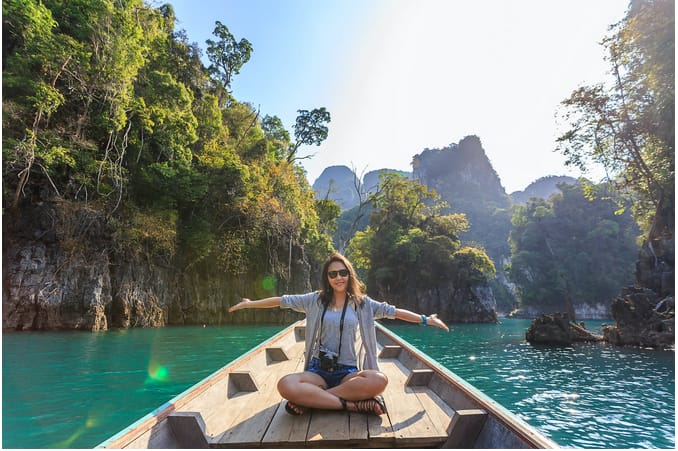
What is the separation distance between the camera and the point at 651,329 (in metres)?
12.1

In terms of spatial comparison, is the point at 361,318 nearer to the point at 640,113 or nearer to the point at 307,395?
the point at 307,395

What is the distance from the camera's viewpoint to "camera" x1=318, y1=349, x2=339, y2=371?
267 cm

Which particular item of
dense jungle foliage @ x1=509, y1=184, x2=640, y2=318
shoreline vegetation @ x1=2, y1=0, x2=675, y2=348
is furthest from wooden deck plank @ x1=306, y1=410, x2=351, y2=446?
dense jungle foliage @ x1=509, y1=184, x2=640, y2=318

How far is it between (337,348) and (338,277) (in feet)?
1.73

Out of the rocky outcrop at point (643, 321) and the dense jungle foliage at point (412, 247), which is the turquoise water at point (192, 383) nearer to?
the rocky outcrop at point (643, 321)

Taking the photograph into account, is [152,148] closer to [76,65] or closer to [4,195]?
[76,65]

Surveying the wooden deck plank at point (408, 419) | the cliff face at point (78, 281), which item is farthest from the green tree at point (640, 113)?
the cliff face at point (78, 281)

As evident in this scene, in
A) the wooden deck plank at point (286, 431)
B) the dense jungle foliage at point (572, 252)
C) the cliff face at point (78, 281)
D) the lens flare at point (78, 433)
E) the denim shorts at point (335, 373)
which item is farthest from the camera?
the dense jungle foliage at point (572, 252)

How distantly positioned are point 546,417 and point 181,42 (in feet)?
75.3

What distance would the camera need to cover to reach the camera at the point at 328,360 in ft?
8.75

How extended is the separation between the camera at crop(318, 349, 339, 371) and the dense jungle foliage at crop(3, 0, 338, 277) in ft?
41.9

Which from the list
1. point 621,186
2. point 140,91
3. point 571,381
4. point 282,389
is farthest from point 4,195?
point 621,186

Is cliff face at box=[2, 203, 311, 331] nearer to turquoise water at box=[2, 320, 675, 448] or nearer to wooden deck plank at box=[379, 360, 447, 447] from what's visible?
turquoise water at box=[2, 320, 675, 448]

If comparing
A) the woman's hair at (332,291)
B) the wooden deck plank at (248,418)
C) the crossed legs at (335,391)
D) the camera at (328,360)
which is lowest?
the wooden deck plank at (248,418)
